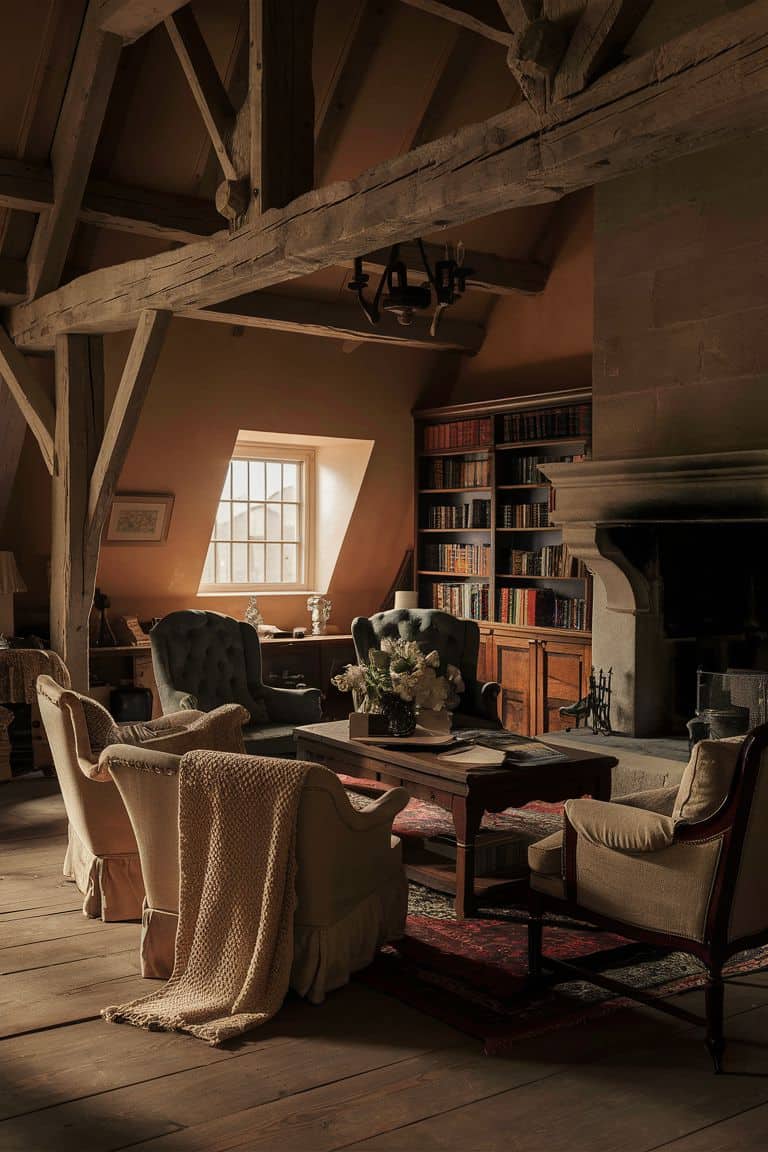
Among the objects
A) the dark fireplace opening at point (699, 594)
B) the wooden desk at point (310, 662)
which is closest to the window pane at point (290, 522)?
the wooden desk at point (310, 662)

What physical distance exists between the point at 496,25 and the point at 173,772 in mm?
4075

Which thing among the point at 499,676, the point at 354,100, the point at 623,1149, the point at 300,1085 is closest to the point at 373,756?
the point at 300,1085

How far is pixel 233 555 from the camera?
8680 mm

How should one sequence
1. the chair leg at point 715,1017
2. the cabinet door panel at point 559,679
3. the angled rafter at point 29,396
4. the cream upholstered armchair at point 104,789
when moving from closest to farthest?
the chair leg at point 715,1017 → the cream upholstered armchair at point 104,789 → the angled rafter at point 29,396 → the cabinet door panel at point 559,679

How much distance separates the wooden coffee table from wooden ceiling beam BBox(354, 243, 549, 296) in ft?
11.5

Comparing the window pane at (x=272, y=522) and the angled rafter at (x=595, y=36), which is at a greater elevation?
the angled rafter at (x=595, y=36)

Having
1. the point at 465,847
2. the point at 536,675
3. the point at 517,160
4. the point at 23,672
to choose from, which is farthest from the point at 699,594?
the point at 23,672

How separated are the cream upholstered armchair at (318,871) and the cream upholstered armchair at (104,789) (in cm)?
41

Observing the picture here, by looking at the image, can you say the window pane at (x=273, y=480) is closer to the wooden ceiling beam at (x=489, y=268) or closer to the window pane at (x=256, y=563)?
the window pane at (x=256, y=563)

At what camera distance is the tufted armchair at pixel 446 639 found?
6336 mm

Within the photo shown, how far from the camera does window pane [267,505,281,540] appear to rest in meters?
8.87

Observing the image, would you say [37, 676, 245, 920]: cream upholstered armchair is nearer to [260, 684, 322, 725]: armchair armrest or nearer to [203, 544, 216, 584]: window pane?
[260, 684, 322, 725]: armchair armrest

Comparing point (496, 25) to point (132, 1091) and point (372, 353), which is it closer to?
point (372, 353)

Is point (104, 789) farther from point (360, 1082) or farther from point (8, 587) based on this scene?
point (8, 587)
